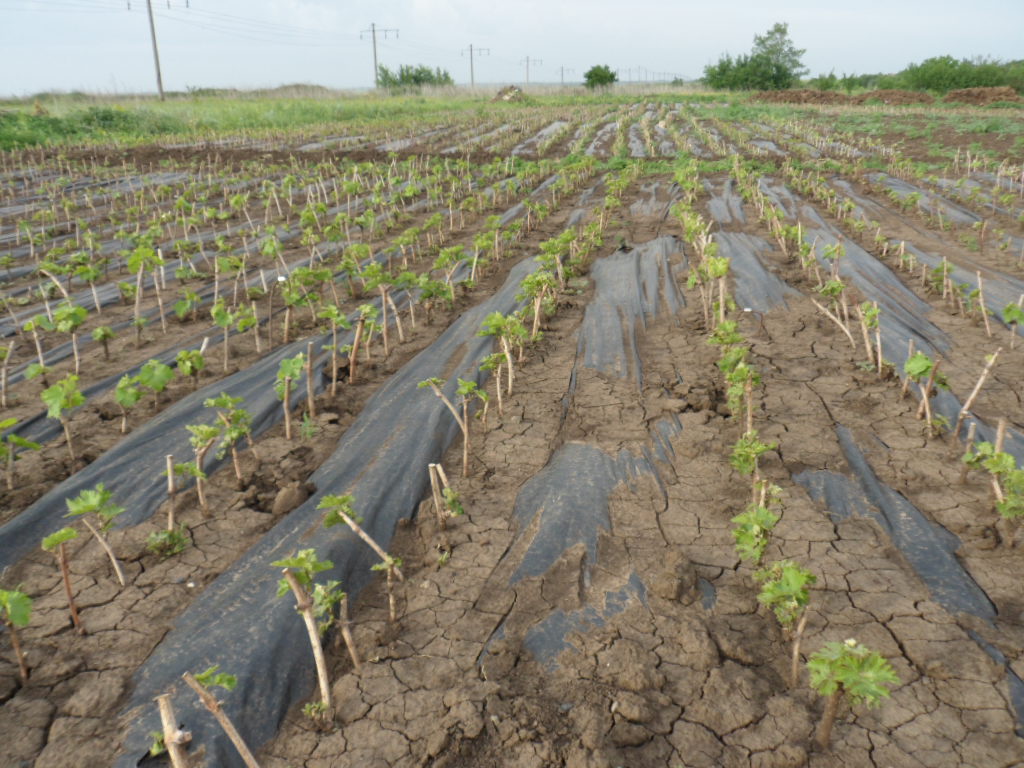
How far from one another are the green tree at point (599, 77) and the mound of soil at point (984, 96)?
3131 cm

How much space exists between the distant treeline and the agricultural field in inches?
2107

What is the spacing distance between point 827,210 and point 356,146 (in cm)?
1746

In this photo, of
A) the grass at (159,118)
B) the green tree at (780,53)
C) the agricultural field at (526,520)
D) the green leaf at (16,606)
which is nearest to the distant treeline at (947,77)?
the green tree at (780,53)

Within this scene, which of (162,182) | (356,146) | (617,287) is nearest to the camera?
(617,287)

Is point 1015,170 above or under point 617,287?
above

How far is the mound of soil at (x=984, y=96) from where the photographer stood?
116ft

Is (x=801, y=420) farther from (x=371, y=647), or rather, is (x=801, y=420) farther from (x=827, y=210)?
(x=827, y=210)

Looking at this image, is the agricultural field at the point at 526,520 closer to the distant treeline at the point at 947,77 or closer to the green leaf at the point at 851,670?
the green leaf at the point at 851,670

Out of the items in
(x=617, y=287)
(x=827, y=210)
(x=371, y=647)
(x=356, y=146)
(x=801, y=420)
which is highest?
(x=356, y=146)

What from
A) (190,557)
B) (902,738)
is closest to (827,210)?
(902,738)

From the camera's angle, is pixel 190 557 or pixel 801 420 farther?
pixel 801 420

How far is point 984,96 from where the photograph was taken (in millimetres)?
A: 36344

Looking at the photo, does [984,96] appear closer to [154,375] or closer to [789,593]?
[789,593]

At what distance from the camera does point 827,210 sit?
12438mm
